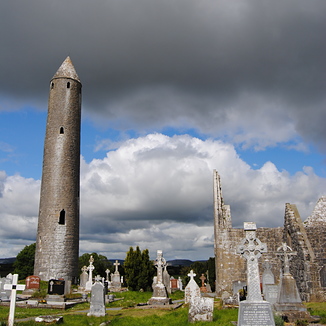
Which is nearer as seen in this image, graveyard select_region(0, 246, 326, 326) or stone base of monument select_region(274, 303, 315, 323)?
graveyard select_region(0, 246, 326, 326)

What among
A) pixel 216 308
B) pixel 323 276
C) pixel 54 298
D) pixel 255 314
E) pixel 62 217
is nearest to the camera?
pixel 255 314

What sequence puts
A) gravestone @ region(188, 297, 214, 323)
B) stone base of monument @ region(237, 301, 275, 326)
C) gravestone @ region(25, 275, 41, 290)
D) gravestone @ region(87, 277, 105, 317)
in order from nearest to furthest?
stone base of monument @ region(237, 301, 275, 326) < gravestone @ region(188, 297, 214, 323) < gravestone @ region(87, 277, 105, 317) < gravestone @ region(25, 275, 41, 290)

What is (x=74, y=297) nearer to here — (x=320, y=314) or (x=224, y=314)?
(x=224, y=314)

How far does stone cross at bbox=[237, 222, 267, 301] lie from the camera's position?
8812mm

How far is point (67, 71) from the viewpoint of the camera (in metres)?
31.5

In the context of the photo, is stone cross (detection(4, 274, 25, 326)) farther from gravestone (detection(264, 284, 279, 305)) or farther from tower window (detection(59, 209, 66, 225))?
tower window (detection(59, 209, 66, 225))

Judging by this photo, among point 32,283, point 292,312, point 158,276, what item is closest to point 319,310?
point 292,312

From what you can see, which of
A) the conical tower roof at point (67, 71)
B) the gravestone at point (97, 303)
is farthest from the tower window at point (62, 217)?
the gravestone at point (97, 303)

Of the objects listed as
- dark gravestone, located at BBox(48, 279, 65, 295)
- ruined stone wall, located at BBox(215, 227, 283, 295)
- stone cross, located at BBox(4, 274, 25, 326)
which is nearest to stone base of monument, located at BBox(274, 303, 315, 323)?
ruined stone wall, located at BBox(215, 227, 283, 295)

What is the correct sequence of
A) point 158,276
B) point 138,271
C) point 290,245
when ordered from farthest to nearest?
point 138,271, point 290,245, point 158,276

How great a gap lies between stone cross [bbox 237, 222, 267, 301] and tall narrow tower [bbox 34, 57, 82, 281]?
20.9 m

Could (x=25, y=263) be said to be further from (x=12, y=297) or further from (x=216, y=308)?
(x=12, y=297)

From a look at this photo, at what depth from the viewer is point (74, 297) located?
20719 millimetres

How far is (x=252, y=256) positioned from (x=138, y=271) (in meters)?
24.5
